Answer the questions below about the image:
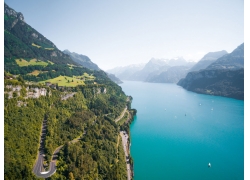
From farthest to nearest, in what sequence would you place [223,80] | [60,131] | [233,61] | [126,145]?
[233,61] → [223,80] → [126,145] → [60,131]

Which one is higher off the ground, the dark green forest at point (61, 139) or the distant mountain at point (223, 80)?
the distant mountain at point (223, 80)

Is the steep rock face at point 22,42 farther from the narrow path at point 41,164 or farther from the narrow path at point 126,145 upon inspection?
the narrow path at point 126,145

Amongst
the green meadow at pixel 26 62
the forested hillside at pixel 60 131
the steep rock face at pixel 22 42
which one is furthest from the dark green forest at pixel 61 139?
the steep rock face at pixel 22 42

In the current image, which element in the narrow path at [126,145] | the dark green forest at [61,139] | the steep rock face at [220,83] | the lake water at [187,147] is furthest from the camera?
the steep rock face at [220,83]

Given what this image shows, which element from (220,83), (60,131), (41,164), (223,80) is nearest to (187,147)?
(60,131)

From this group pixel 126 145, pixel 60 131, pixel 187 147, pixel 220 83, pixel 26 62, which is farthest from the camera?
pixel 220 83

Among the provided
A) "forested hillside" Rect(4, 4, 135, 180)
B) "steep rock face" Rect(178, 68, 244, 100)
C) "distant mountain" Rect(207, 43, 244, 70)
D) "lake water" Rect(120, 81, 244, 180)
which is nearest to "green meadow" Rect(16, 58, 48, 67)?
"forested hillside" Rect(4, 4, 135, 180)

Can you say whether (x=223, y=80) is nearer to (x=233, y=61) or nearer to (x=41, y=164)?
(x=233, y=61)

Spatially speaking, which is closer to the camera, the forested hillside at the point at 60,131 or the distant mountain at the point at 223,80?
the forested hillside at the point at 60,131

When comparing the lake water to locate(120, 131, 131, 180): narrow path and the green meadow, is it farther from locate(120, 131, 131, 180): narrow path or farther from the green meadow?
the green meadow
